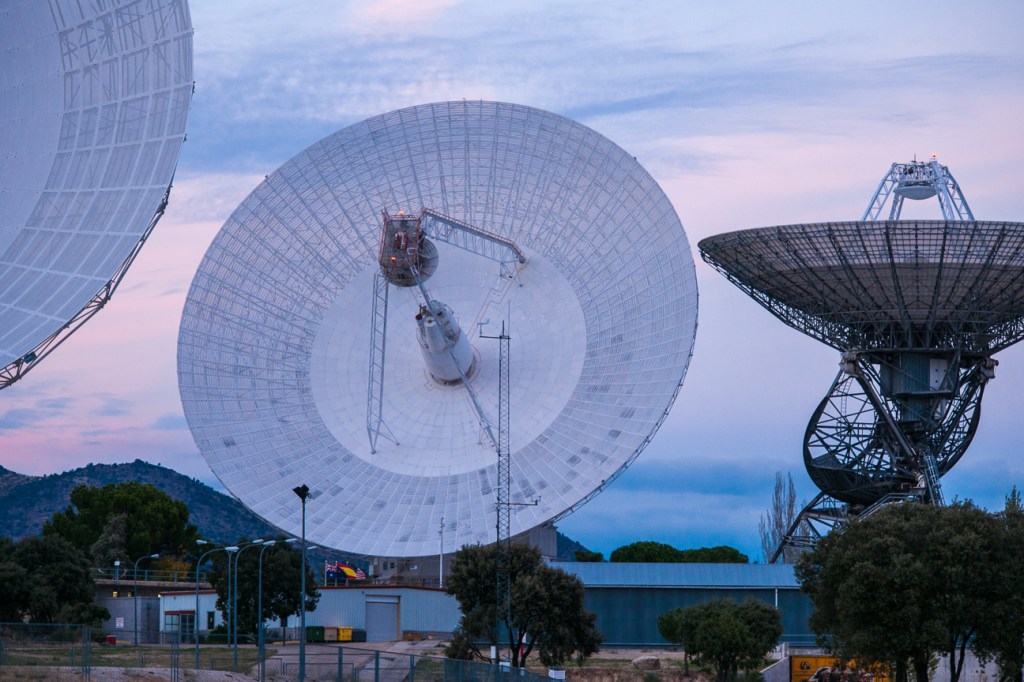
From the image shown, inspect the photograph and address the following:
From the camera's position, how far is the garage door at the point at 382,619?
3135 inches

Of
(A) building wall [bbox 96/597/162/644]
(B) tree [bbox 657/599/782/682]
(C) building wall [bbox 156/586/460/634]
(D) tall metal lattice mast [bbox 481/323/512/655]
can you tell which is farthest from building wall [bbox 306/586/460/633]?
(A) building wall [bbox 96/597/162/644]

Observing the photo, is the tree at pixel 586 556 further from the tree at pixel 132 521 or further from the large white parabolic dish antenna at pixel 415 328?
the large white parabolic dish antenna at pixel 415 328

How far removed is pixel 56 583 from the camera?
79250mm

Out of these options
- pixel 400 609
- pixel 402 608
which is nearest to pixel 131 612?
pixel 400 609

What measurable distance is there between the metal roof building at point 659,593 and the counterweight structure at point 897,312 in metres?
4.75

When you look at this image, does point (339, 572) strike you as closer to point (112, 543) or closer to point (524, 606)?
point (112, 543)

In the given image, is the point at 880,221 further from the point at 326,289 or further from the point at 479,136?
the point at 326,289

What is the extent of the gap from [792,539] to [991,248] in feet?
68.8

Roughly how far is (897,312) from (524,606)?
975 inches

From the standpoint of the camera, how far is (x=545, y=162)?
72625 mm

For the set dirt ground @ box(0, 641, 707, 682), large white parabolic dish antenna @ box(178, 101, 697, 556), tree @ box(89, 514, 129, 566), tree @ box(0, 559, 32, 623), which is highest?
large white parabolic dish antenna @ box(178, 101, 697, 556)

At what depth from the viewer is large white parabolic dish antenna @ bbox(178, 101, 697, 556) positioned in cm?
6788

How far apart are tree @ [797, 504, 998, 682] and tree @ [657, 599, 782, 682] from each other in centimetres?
808

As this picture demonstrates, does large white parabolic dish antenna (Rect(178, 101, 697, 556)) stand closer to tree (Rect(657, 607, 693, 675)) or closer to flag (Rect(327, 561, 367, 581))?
tree (Rect(657, 607, 693, 675))
